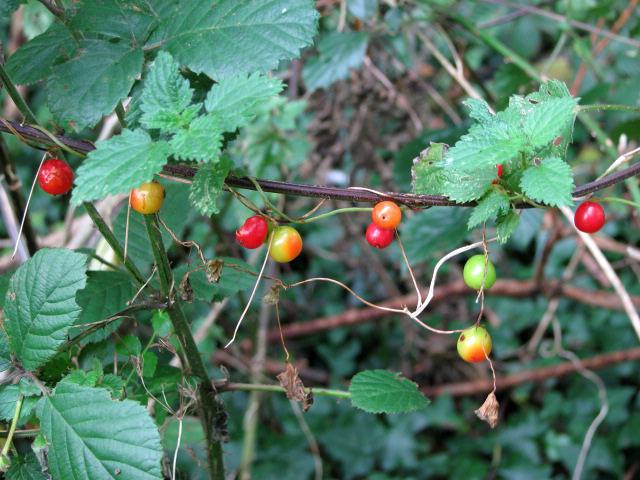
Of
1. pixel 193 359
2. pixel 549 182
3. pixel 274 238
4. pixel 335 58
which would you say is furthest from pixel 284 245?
pixel 335 58

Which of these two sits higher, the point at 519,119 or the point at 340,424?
the point at 519,119

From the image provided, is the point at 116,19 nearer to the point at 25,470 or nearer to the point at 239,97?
the point at 239,97

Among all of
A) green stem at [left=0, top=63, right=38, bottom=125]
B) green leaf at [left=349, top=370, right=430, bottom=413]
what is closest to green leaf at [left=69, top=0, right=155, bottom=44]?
green stem at [left=0, top=63, right=38, bottom=125]

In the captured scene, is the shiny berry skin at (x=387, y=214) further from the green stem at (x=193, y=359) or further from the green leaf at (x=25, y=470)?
the green leaf at (x=25, y=470)

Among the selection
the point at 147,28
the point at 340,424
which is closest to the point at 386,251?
the point at 340,424

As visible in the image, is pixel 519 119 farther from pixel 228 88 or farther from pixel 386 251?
pixel 386 251

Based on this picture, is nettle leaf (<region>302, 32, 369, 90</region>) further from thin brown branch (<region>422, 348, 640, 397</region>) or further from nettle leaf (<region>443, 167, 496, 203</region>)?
thin brown branch (<region>422, 348, 640, 397</region>)
